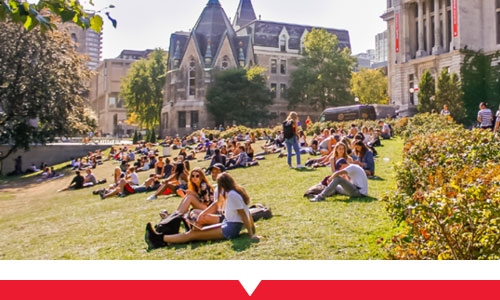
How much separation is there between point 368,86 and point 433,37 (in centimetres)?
1287

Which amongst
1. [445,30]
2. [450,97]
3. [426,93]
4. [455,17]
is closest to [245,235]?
[450,97]

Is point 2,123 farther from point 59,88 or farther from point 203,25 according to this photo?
point 203,25

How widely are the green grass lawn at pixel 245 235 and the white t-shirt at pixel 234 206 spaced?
1.08 feet

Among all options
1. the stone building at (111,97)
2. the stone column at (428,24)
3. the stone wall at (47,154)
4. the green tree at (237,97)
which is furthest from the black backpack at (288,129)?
the stone building at (111,97)

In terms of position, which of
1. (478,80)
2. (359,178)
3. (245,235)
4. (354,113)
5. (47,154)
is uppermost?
(478,80)

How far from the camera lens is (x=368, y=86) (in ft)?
205

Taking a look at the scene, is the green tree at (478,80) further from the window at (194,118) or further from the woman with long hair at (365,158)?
the woman with long hair at (365,158)

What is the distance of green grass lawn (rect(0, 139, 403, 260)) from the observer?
7109 millimetres

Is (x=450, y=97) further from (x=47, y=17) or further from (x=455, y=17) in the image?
(x=47, y=17)

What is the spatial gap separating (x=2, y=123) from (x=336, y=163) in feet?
79.4

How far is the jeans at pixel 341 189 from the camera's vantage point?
10188mm

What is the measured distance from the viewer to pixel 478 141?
9.55 metres
